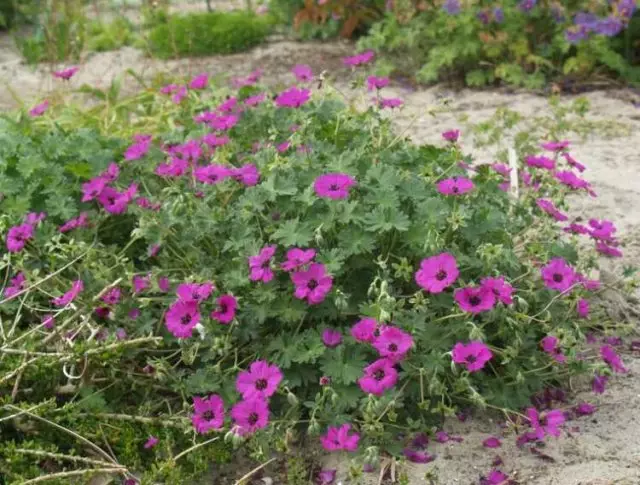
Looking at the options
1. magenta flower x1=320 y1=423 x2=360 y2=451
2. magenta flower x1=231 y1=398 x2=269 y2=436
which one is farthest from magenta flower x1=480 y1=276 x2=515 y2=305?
magenta flower x1=231 y1=398 x2=269 y2=436

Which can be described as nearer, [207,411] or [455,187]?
[207,411]

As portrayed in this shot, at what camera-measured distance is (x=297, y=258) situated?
7.23ft

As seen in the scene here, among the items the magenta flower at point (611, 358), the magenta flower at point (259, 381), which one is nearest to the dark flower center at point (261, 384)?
the magenta flower at point (259, 381)

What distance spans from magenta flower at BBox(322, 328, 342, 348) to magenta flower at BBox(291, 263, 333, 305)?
0.09 m

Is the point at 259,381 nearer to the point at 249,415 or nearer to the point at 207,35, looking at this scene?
the point at 249,415

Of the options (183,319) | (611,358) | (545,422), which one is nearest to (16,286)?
(183,319)

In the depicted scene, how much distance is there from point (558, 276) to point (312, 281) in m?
0.63

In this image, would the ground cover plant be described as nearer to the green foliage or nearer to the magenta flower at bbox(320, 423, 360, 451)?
the magenta flower at bbox(320, 423, 360, 451)

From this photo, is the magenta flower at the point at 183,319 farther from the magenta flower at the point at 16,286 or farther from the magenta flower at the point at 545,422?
the magenta flower at the point at 545,422

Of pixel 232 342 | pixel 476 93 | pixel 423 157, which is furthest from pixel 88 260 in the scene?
pixel 476 93

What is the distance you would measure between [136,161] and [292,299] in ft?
2.99

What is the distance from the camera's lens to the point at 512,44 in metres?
5.32

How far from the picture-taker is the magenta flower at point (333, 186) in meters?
2.29

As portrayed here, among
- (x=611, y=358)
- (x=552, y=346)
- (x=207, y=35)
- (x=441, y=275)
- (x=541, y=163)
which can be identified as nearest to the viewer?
(x=441, y=275)
